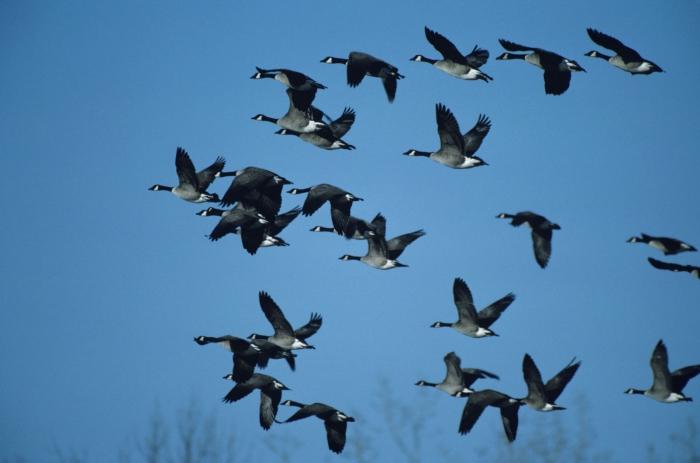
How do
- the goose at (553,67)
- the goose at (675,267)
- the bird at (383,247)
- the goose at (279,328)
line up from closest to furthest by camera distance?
1. the goose at (675,267)
2. the goose at (553,67)
3. the goose at (279,328)
4. the bird at (383,247)

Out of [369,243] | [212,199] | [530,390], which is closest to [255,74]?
[212,199]

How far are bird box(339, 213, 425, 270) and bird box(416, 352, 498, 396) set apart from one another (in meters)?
2.39

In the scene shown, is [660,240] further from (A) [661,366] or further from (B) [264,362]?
(B) [264,362]

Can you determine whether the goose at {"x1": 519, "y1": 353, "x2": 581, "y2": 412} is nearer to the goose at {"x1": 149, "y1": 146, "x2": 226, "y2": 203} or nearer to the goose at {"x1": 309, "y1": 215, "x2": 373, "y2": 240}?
the goose at {"x1": 309, "y1": 215, "x2": 373, "y2": 240}

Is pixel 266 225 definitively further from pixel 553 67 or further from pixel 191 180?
pixel 553 67

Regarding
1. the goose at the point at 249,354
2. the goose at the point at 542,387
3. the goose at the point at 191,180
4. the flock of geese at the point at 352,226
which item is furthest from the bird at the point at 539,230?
the goose at the point at 191,180

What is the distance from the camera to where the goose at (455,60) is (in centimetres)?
2105

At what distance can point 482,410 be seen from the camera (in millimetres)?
21062

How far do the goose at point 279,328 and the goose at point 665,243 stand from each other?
6.26 metres

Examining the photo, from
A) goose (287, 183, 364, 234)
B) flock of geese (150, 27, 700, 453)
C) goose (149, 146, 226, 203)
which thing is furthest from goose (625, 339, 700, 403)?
goose (149, 146, 226, 203)

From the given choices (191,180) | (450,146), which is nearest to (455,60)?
(450,146)

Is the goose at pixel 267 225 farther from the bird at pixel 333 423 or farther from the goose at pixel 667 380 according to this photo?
→ the goose at pixel 667 380

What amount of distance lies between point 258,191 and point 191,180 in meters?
1.63

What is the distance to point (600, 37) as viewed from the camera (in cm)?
2175
